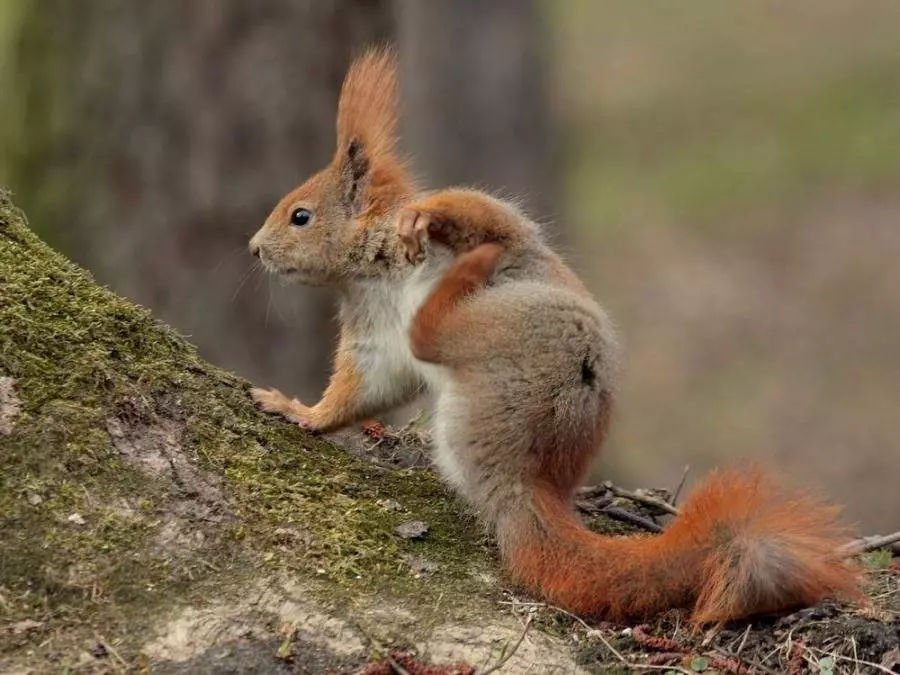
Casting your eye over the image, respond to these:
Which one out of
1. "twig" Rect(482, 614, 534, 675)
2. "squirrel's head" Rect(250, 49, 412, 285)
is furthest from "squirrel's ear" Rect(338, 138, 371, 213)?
"twig" Rect(482, 614, 534, 675)

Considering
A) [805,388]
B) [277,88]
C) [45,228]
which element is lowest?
[805,388]

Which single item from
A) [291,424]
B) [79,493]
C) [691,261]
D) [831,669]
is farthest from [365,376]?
[691,261]

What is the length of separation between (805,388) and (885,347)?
719 mm

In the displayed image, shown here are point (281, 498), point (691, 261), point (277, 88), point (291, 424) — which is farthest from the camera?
point (691, 261)

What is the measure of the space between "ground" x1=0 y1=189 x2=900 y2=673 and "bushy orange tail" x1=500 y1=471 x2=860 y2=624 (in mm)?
56

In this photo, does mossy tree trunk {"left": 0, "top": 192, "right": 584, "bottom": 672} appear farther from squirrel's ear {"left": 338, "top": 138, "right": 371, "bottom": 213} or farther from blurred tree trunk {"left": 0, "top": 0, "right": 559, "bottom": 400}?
blurred tree trunk {"left": 0, "top": 0, "right": 559, "bottom": 400}

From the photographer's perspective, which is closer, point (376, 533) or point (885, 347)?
point (376, 533)

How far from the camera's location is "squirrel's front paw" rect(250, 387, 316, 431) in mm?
3369

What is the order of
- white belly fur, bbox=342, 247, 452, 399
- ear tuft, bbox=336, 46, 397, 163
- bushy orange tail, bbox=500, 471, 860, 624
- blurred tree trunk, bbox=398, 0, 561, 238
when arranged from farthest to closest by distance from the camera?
blurred tree trunk, bbox=398, 0, 561, 238, ear tuft, bbox=336, 46, 397, 163, white belly fur, bbox=342, 247, 452, 399, bushy orange tail, bbox=500, 471, 860, 624

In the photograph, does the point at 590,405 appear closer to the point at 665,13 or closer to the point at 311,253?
the point at 311,253

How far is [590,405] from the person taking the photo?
313 cm

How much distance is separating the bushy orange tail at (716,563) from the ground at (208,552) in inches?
2.2

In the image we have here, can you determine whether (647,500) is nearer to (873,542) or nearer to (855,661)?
(873,542)

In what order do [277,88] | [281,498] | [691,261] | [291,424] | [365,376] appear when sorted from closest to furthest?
[281,498], [291,424], [365,376], [277,88], [691,261]
